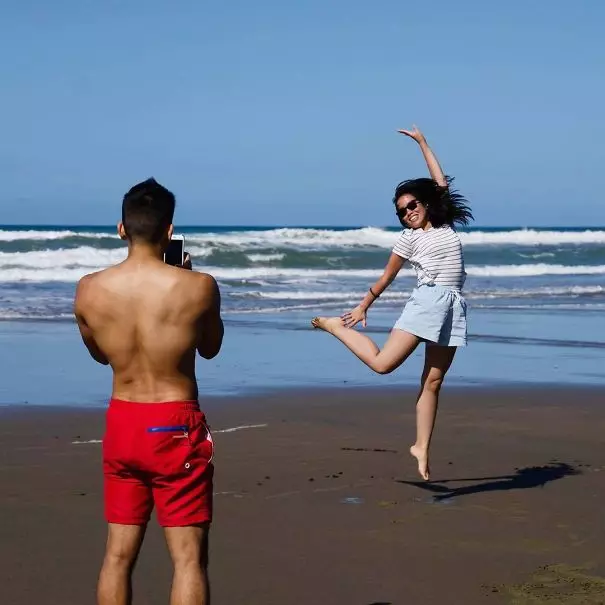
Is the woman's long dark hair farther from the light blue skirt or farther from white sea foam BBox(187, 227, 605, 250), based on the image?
white sea foam BBox(187, 227, 605, 250)

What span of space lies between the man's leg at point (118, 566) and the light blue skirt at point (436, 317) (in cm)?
267

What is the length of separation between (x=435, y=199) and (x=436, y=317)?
2.13 feet

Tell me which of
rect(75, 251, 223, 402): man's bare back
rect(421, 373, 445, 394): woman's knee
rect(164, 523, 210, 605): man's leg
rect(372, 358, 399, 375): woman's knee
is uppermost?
rect(75, 251, 223, 402): man's bare back

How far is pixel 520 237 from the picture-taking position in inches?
2131

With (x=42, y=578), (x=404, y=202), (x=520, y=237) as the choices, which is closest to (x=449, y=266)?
(x=404, y=202)

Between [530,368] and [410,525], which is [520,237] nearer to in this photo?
[530,368]

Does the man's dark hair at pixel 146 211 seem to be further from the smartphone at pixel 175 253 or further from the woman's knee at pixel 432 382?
the woman's knee at pixel 432 382

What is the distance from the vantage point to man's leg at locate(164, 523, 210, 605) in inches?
125

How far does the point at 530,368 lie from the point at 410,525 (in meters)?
5.85

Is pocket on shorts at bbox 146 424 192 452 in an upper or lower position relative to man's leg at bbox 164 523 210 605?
upper

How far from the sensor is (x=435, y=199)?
19.2ft

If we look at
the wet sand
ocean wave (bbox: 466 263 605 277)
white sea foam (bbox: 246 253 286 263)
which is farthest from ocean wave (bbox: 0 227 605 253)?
the wet sand

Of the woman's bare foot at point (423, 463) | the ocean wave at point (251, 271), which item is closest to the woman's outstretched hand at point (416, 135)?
the woman's bare foot at point (423, 463)

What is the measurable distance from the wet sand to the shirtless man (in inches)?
33.2
